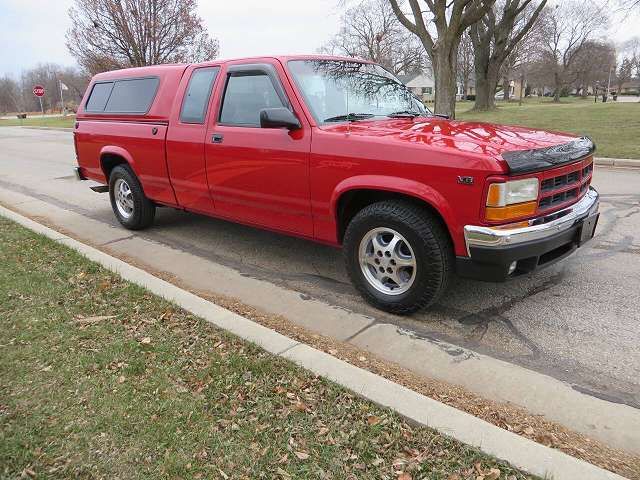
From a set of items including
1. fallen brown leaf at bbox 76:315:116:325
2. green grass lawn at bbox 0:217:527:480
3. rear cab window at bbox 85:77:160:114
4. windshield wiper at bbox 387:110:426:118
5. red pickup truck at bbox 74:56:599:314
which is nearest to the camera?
green grass lawn at bbox 0:217:527:480

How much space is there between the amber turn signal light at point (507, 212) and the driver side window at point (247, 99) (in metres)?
1.94

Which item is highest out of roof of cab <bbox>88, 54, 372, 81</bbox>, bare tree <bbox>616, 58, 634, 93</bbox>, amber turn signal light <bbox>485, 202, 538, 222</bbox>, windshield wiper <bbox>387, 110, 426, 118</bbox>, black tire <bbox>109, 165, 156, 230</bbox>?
bare tree <bbox>616, 58, 634, 93</bbox>

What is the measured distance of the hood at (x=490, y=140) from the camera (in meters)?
3.13

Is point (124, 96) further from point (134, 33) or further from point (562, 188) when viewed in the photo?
point (134, 33)

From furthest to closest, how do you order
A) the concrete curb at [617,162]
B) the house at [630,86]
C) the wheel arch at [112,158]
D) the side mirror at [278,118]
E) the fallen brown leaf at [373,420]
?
the house at [630,86], the concrete curb at [617,162], the wheel arch at [112,158], the side mirror at [278,118], the fallen brown leaf at [373,420]

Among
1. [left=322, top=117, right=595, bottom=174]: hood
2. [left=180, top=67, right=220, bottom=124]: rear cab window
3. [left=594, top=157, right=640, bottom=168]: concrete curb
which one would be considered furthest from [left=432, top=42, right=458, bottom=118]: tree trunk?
[left=322, top=117, right=595, bottom=174]: hood

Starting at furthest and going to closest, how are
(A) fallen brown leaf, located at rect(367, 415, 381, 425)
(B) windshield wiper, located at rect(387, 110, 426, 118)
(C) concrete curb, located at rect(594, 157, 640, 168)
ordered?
(C) concrete curb, located at rect(594, 157, 640, 168) → (B) windshield wiper, located at rect(387, 110, 426, 118) → (A) fallen brown leaf, located at rect(367, 415, 381, 425)

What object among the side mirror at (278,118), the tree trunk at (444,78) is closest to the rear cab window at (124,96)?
the side mirror at (278,118)

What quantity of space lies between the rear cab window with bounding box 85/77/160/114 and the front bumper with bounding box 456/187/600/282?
392 centimetres

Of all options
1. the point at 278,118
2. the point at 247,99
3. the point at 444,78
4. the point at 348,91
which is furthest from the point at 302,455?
the point at 444,78

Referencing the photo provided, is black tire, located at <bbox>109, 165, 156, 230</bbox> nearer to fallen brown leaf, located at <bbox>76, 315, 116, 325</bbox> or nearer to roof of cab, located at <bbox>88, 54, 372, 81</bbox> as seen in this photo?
roof of cab, located at <bbox>88, 54, 372, 81</bbox>

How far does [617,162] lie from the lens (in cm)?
1042

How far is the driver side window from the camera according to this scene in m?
4.30

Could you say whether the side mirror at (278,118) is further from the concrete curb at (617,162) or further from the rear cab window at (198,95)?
the concrete curb at (617,162)
